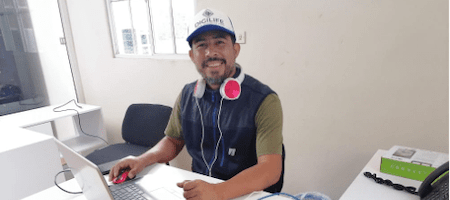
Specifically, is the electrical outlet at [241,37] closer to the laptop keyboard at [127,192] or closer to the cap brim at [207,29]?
the cap brim at [207,29]

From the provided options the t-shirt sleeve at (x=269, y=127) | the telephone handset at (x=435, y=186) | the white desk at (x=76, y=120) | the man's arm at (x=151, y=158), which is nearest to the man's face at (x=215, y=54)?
the t-shirt sleeve at (x=269, y=127)

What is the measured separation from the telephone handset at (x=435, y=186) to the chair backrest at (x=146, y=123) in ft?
5.63

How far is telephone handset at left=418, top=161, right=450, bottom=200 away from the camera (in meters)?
0.88

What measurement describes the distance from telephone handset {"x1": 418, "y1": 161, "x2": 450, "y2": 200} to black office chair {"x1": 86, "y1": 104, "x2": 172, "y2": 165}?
1716 millimetres

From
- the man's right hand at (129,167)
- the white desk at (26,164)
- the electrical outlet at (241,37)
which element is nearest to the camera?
the man's right hand at (129,167)

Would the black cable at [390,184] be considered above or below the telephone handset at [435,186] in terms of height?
below

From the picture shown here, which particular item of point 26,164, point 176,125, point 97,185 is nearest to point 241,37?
point 176,125

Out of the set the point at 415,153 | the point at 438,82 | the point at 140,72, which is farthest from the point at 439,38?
the point at 140,72

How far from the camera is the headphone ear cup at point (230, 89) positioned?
1.22 m

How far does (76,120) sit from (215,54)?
2.22 m

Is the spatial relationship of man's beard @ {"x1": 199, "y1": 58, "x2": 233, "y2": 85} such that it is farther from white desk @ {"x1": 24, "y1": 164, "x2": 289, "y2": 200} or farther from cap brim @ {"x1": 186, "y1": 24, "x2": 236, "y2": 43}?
white desk @ {"x1": 24, "y1": 164, "x2": 289, "y2": 200}

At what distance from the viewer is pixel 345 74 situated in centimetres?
167

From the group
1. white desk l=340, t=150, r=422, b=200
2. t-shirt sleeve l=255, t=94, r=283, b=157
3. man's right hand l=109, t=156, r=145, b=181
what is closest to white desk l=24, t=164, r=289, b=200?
man's right hand l=109, t=156, r=145, b=181

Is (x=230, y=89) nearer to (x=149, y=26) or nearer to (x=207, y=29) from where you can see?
(x=207, y=29)
